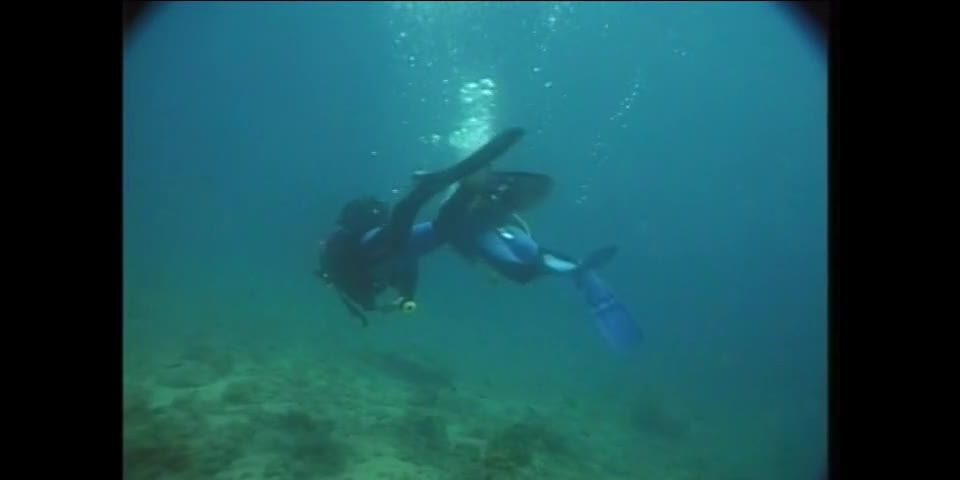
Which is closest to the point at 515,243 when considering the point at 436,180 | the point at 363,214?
the point at 436,180

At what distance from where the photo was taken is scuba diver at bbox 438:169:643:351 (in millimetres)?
7207

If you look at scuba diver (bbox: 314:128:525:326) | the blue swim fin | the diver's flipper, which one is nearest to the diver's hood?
scuba diver (bbox: 314:128:525:326)

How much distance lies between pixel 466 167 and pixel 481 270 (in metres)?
Answer: 2.89

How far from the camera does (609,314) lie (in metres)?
7.96

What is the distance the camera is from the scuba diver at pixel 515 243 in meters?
7.21

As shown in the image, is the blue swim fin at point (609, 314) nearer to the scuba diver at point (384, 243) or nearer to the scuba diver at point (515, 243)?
the scuba diver at point (515, 243)

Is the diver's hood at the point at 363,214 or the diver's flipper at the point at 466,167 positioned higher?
the diver's flipper at the point at 466,167

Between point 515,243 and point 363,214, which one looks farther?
point 515,243

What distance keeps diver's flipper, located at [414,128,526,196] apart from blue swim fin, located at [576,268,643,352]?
2.34 meters

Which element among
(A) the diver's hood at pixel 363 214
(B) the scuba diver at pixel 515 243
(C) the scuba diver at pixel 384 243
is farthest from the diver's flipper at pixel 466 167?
(A) the diver's hood at pixel 363 214

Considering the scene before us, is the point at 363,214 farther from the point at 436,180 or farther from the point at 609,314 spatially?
the point at 609,314
